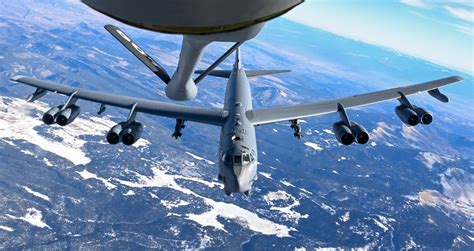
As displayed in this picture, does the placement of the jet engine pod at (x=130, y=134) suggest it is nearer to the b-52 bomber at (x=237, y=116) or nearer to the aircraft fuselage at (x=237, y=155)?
the b-52 bomber at (x=237, y=116)

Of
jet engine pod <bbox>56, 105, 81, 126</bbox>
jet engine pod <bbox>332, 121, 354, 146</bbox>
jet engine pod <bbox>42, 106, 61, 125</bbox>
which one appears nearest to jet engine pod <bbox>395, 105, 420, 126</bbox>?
jet engine pod <bbox>332, 121, 354, 146</bbox>

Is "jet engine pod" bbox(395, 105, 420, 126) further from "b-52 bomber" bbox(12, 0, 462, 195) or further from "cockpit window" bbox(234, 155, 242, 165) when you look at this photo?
"cockpit window" bbox(234, 155, 242, 165)

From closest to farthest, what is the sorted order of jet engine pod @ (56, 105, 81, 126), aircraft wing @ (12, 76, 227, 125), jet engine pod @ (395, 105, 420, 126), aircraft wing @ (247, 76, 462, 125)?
jet engine pod @ (56, 105, 81, 126) → jet engine pod @ (395, 105, 420, 126) → aircraft wing @ (12, 76, 227, 125) → aircraft wing @ (247, 76, 462, 125)

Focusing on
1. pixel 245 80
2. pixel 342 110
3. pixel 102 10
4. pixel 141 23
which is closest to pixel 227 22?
pixel 141 23

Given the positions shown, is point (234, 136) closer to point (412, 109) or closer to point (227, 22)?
point (412, 109)

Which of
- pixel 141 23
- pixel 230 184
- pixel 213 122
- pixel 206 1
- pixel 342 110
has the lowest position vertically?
pixel 230 184

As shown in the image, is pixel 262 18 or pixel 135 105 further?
pixel 135 105
